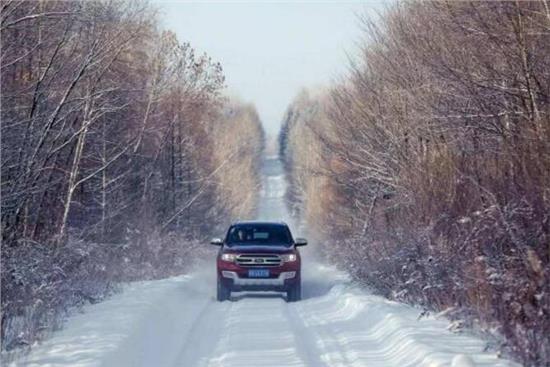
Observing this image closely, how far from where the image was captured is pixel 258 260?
808 inches

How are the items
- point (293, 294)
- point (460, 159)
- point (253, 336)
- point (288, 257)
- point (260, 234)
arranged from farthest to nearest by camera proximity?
1. point (260, 234)
2. point (288, 257)
3. point (293, 294)
4. point (460, 159)
5. point (253, 336)

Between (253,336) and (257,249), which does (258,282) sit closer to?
(257,249)

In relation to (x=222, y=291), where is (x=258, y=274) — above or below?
above

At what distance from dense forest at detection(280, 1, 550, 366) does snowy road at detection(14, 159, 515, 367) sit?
639 mm

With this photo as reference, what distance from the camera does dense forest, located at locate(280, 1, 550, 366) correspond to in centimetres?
1032

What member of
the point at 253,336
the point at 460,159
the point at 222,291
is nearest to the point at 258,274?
the point at 222,291

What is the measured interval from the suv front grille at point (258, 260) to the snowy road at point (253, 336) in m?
1.21

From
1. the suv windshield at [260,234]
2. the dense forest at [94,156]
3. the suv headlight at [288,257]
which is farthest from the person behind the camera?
the suv windshield at [260,234]

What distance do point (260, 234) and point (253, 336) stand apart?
899cm

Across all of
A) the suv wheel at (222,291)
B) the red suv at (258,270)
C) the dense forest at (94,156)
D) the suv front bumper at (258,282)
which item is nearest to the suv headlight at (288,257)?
the red suv at (258,270)

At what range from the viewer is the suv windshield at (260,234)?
21.8m

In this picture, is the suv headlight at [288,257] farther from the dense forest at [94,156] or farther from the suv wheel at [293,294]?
the dense forest at [94,156]

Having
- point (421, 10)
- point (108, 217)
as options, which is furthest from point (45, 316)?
point (108, 217)

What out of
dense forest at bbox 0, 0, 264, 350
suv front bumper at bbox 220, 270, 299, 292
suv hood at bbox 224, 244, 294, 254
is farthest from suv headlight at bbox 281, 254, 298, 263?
dense forest at bbox 0, 0, 264, 350
